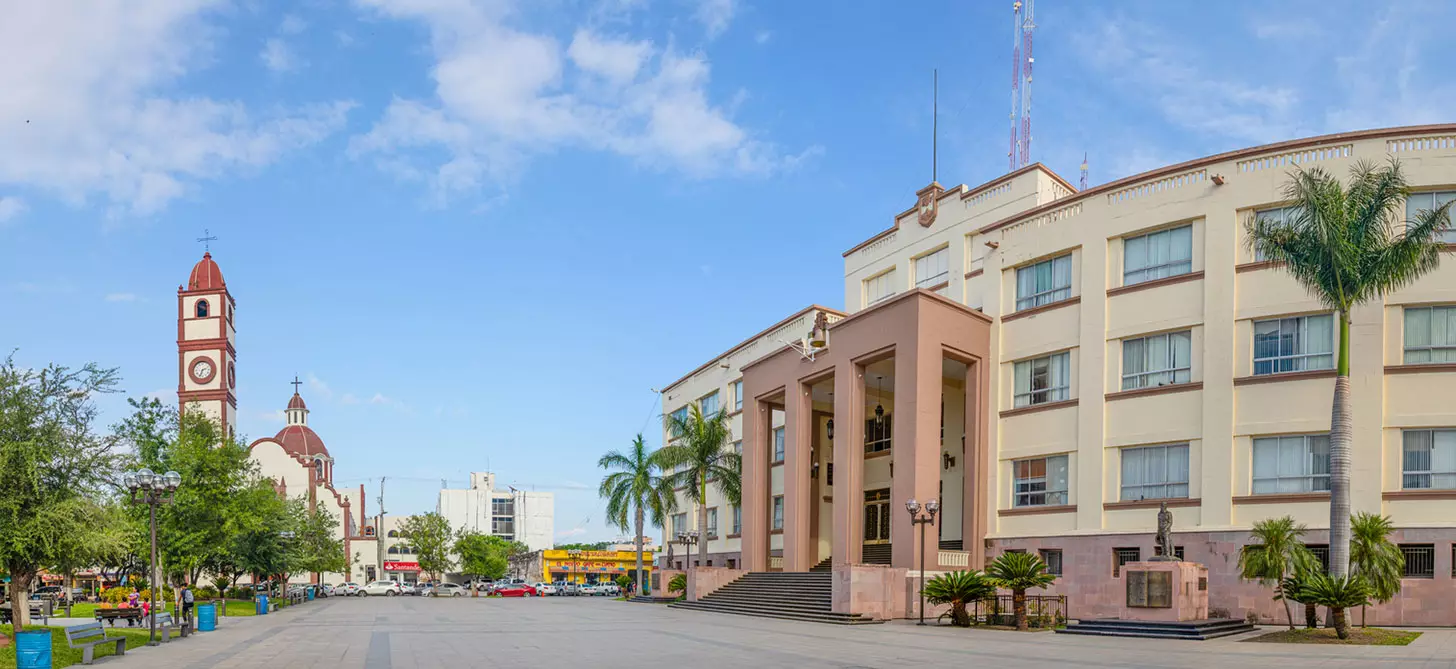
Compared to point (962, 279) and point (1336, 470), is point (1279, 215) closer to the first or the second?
point (1336, 470)

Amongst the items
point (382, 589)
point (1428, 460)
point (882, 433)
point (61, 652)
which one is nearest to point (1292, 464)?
point (1428, 460)

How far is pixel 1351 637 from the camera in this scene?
24.6 metres

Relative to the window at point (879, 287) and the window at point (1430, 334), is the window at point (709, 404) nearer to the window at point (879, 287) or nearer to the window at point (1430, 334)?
the window at point (879, 287)

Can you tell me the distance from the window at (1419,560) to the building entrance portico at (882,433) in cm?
1288

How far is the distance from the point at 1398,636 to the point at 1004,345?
17.0 m

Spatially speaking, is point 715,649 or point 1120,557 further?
point 1120,557

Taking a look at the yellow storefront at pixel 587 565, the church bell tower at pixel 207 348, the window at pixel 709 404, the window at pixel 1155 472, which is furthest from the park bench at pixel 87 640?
the yellow storefront at pixel 587 565

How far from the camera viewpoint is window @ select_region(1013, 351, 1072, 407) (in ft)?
123

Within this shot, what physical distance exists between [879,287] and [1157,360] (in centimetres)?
1464

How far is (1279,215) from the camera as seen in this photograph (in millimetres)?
32125

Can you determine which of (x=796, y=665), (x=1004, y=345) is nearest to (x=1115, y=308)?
(x=1004, y=345)

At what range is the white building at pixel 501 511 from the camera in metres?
156

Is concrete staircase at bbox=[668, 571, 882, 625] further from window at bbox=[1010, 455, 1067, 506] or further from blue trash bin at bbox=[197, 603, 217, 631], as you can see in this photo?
blue trash bin at bbox=[197, 603, 217, 631]

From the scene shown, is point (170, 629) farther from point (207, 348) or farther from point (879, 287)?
point (207, 348)
